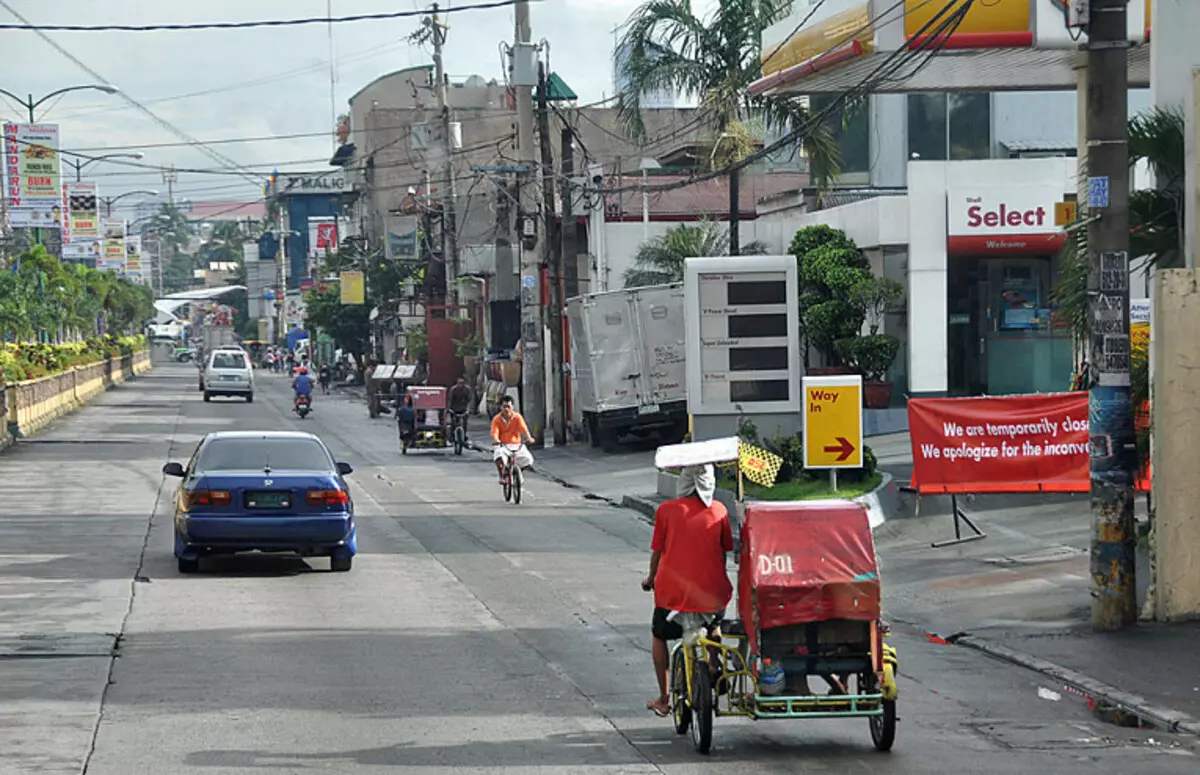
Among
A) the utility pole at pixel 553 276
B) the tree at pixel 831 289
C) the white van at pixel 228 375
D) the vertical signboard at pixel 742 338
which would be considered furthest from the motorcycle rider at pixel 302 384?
the vertical signboard at pixel 742 338

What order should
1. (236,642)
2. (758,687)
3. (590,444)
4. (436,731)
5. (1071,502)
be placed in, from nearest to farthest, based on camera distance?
1. (758,687)
2. (436,731)
3. (236,642)
4. (1071,502)
5. (590,444)

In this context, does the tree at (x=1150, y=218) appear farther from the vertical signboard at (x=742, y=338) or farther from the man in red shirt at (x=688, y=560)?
the vertical signboard at (x=742, y=338)

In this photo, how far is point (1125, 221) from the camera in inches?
551

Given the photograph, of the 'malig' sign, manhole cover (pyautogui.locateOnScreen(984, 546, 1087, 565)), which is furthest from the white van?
manhole cover (pyautogui.locateOnScreen(984, 546, 1087, 565))

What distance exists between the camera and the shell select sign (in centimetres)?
2186

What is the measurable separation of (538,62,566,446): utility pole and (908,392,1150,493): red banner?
20.2 metres

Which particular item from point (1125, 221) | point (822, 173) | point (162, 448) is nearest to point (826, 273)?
point (822, 173)

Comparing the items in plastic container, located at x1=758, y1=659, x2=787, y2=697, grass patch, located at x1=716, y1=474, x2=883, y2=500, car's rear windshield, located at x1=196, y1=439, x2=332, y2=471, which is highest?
car's rear windshield, located at x1=196, y1=439, x2=332, y2=471

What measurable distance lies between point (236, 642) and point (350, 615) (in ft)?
5.73

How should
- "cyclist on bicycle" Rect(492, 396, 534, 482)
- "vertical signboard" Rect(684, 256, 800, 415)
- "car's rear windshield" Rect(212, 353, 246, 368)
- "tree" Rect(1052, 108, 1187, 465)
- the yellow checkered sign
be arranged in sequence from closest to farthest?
"tree" Rect(1052, 108, 1187, 465) < the yellow checkered sign < "cyclist on bicycle" Rect(492, 396, 534, 482) < "vertical signboard" Rect(684, 256, 800, 415) < "car's rear windshield" Rect(212, 353, 246, 368)

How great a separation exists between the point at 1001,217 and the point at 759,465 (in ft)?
41.2

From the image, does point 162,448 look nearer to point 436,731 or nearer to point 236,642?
point 236,642

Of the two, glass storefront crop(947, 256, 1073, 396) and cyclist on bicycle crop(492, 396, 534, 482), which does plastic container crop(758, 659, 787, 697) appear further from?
glass storefront crop(947, 256, 1073, 396)

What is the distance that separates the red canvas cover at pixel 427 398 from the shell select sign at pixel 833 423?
18.5 m
